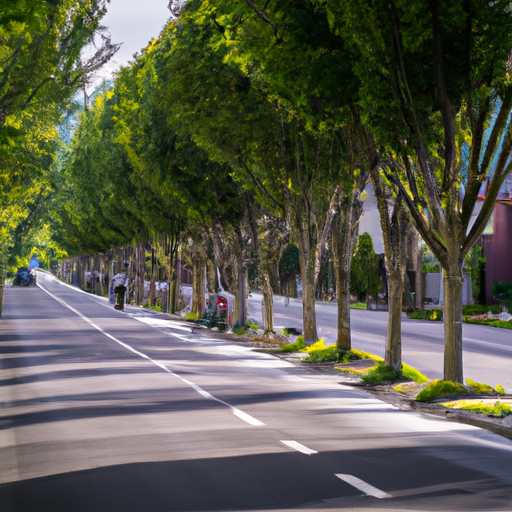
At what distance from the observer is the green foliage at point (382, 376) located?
70.7 feet

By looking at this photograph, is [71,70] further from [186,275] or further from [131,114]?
[186,275]

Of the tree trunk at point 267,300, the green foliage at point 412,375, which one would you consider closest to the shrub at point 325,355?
the green foliage at point 412,375

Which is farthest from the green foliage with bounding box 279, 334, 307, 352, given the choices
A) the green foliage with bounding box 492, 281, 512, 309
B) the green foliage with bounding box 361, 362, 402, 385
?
the green foliage with bounding box 492, 281, 512, 309

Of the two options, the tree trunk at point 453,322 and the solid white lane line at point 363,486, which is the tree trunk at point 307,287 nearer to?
the tree trunk at point 453,322

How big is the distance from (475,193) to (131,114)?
32742 mm

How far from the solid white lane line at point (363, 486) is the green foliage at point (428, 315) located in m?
40.6

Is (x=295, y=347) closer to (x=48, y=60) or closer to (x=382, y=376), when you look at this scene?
(x=382, y=376)

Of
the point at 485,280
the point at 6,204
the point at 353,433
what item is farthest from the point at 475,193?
the point at 6,204

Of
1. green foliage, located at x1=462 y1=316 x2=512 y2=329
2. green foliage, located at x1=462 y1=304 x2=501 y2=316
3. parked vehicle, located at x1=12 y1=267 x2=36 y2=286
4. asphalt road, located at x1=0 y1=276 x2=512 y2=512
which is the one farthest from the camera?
parked vehicle, located at x1=12 y1=267 x2=36 y2=286

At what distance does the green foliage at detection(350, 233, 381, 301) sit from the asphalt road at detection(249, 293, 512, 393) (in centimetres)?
593

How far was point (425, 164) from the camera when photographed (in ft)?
60.7

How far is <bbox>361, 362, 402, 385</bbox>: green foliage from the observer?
21.6m

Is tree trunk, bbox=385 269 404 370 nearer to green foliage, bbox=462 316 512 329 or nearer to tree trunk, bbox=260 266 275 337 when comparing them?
tree trunk, bbox=260 266 275 337

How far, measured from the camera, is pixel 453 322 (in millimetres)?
18688
